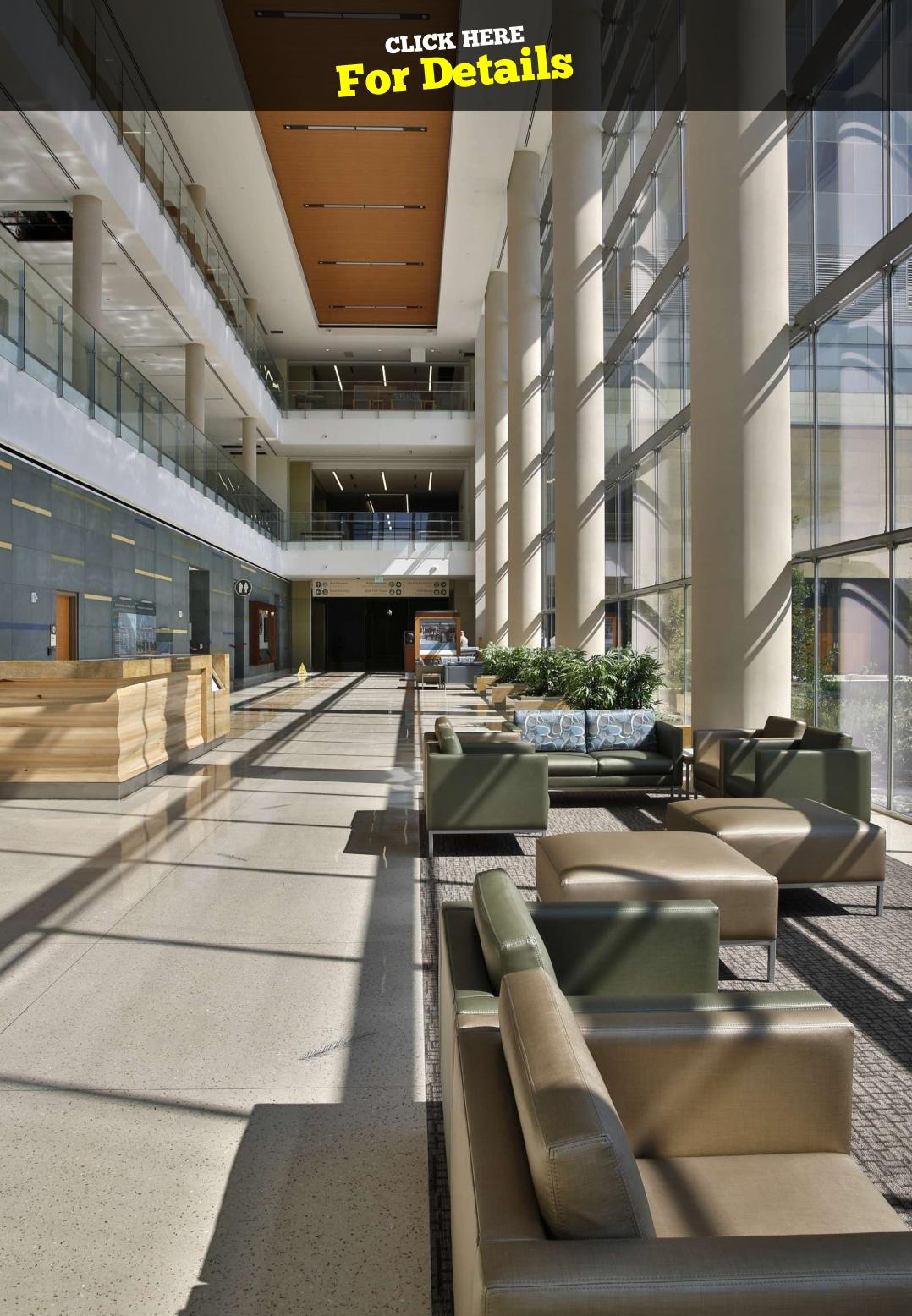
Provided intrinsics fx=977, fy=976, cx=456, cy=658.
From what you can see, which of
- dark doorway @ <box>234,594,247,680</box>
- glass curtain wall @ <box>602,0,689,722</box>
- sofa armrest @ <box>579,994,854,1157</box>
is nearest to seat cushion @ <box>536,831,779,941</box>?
sofa armrest @ <box>579,994,854,1157</box>

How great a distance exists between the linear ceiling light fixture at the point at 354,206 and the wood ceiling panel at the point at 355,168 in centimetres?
4

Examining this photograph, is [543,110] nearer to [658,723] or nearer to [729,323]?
[729,323]

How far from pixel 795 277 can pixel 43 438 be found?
842 centimetres

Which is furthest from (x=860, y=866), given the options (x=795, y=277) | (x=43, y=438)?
(x=43, y=438)

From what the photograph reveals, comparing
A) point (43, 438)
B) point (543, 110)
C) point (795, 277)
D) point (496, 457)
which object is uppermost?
point (543, 110)

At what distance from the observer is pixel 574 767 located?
8.09 m

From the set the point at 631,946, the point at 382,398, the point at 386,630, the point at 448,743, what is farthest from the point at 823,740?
the point at 386,630

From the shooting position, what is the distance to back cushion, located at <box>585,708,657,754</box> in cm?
861

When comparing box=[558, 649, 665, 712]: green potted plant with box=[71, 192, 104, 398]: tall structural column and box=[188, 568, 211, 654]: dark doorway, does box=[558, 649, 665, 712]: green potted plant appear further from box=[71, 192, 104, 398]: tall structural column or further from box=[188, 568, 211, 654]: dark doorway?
box=[188, 568, 211, 654]: dark doorway

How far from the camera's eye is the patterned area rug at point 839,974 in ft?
8.75

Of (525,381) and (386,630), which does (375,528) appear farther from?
(525,381)

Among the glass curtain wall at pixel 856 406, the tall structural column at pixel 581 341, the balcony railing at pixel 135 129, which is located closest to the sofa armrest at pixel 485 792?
the glass curtain wall at pixel 856 406

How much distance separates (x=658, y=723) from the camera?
339 inches

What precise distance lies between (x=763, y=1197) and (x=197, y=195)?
2403 centimetres
